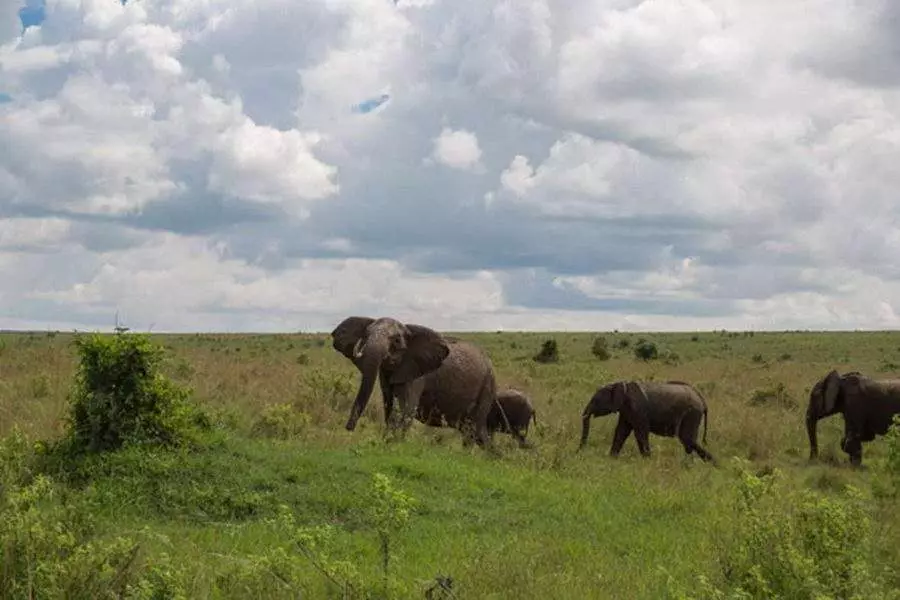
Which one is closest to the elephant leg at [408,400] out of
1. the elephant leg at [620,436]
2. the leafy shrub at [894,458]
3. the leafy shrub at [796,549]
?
the elephant leg at [620,436]

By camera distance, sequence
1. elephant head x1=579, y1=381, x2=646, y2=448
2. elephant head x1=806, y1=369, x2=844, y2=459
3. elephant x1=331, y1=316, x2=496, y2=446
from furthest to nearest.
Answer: elephant head x1=806, y1=369, x2=844, y2=459, elephant head x1=579, y1=381, x2=646, y2=448, elephant x1=331, y1=316, x2=496, y2=446

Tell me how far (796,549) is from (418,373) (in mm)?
9219

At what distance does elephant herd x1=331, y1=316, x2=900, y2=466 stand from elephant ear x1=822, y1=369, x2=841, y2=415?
0.07ft

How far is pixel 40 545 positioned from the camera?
6953mm

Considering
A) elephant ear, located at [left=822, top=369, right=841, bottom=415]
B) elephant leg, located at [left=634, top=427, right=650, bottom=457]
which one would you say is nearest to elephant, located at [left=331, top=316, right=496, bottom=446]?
elephant leg, located at [left=634, top=427, right=650, bottom=457]

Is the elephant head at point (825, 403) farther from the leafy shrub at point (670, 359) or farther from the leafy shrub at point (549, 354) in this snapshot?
the leafy shrub at point (670, 359)

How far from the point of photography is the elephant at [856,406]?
19891 mm

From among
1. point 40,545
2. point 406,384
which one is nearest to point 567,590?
point 40,545

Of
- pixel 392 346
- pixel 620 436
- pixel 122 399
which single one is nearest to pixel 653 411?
pixel 620 436

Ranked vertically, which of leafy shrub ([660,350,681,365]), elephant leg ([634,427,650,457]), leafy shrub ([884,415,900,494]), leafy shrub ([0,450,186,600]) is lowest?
elephant leg ([634,427,650,457])

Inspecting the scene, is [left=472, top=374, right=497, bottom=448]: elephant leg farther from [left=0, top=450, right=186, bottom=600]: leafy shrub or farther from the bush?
[left=0, top=450, right=186, bottom=600]: leafy shrub

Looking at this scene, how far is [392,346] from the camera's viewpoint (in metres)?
15.7

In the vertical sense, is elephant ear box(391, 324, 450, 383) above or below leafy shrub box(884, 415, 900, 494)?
above

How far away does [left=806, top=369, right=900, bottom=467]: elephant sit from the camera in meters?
19.9
